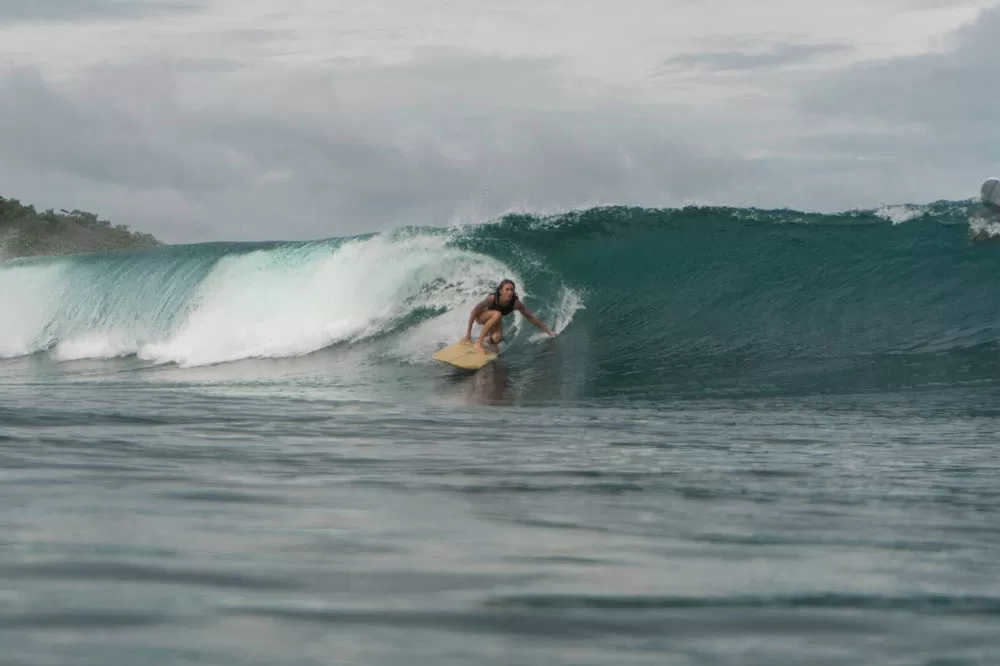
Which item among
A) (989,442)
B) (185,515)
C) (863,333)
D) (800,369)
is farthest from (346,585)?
(863,333)

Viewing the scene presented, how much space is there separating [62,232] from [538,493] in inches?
2386

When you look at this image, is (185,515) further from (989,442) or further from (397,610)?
(989,442)

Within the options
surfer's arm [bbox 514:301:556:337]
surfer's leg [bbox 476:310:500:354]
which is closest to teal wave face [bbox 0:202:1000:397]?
surfer's arm [bbox 514:301:556:337]

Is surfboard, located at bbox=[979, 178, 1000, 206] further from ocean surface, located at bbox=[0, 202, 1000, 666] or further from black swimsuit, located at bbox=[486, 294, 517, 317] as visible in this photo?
black swimsuit, located at bbox=[486, 294, 517, 317]

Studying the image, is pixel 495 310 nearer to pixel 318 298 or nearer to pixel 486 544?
pixel 318 298

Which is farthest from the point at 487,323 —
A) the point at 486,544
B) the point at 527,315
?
the point at 486,544

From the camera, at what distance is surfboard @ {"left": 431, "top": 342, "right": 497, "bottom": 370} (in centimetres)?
1413

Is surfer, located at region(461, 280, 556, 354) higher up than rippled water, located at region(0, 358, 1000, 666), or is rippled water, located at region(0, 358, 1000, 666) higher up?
surfer, located at region(461, 280, 556, 354)

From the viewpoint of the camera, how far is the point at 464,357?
46.8 feet

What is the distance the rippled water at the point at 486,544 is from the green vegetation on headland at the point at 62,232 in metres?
53.6

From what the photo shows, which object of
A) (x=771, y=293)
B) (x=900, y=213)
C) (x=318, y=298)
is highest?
(x=900, y=213)

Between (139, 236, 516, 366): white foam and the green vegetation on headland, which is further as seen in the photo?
the green vegetation on headland

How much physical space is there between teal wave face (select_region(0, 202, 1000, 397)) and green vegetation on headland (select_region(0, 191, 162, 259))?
37.3 m

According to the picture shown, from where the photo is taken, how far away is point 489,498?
4922mm
